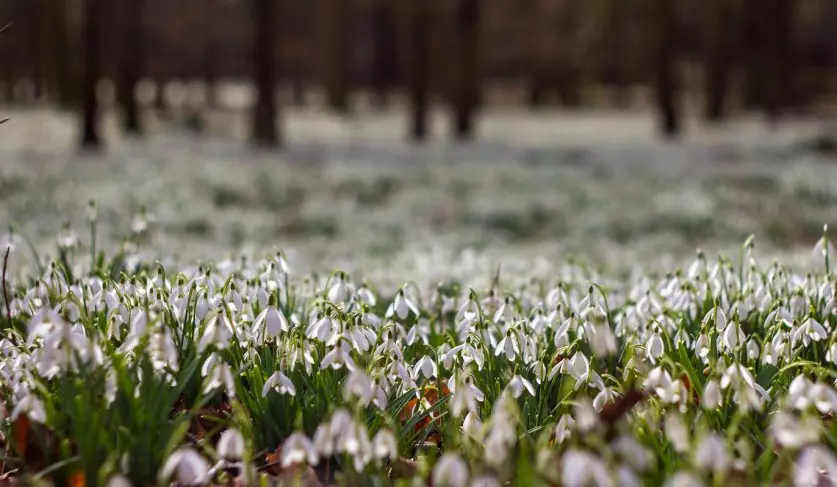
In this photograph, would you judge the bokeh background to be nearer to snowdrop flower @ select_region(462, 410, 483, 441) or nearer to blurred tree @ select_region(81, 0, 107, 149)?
blurred tree @ select_region(81, 0, 107, 149)

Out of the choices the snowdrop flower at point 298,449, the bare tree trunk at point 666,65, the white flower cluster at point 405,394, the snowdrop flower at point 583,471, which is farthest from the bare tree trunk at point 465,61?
the snowdrop flower at point 583,471

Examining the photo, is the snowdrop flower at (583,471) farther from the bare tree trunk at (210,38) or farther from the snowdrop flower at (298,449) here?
the bare tree trunk at (210,38)

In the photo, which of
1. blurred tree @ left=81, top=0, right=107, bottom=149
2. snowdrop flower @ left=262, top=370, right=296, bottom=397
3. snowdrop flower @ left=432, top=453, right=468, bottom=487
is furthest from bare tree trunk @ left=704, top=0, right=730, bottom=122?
snowdrop flower @ left=432, top=453, right=468, bottom=487

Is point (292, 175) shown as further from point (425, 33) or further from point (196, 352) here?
point (196, 352)

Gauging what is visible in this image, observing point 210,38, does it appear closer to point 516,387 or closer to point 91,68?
point 91,68

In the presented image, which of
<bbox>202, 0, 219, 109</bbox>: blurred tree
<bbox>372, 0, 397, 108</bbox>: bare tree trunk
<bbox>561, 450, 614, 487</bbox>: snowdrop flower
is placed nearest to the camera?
<bbox>561, 450, 614, 487</bbox>: snowdrop flower

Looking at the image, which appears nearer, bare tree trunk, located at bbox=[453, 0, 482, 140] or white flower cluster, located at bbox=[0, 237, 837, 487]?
white flower cluster, located at bbox=[0, 237, 837, 487]
